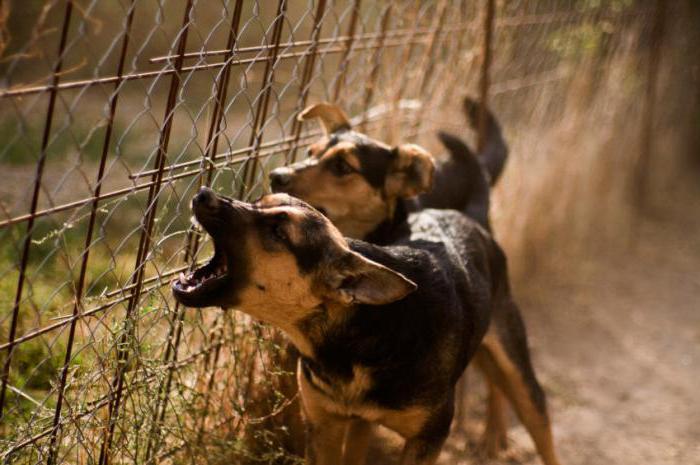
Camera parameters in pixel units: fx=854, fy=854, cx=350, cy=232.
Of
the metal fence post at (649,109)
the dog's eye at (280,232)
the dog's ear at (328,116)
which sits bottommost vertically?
the metal fence post at (649,109)

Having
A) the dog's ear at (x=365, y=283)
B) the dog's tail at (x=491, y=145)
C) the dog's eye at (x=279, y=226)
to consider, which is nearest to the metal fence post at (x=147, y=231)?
the dog's eye at (x=279, y=226)

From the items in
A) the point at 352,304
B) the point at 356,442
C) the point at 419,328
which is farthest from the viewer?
the point at 356,442

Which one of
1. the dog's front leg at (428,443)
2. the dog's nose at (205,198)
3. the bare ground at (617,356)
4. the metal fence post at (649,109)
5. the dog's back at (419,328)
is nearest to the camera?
the dog's nose at (205,198)

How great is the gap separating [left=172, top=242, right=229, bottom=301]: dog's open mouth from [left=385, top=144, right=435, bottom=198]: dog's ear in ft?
4.79

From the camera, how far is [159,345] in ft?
11.8

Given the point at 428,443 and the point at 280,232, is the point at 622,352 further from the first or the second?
the point at 280,232

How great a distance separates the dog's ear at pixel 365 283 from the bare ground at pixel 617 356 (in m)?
1.95

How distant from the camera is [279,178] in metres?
4.11

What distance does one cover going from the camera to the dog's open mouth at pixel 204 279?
10.2 feet

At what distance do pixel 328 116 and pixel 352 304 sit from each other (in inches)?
56.1

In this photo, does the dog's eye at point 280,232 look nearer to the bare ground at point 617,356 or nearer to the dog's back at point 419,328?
the dog's back at point 419,328

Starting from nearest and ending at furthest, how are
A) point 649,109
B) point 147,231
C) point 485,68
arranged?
point 147,231 → point 485,68 → point 649,109

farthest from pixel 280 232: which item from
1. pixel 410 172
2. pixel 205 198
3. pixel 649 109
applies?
pixel 649 109

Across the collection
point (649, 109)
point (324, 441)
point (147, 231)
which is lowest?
point (649, 109)
